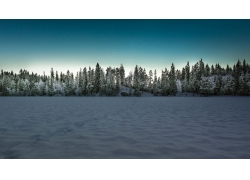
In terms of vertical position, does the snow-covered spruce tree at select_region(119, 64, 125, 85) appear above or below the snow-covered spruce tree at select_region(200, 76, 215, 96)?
above

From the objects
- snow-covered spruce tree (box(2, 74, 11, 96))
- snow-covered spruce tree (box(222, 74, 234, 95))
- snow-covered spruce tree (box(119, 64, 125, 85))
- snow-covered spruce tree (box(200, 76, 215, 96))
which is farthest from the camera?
snow-covered spruce tree (box(119, 64, 125, 85))

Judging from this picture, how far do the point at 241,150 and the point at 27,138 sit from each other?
7585 mm

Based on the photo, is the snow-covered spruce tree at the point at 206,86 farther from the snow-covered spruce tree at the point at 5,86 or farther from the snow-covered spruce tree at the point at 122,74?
the snow-covered spruce tree at the point at 5,86

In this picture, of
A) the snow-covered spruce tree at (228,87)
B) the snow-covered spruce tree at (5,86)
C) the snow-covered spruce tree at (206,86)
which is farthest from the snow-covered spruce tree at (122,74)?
the snow-covered spruce tree at (5,86)

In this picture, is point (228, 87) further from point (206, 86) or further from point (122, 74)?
point (122, 74)

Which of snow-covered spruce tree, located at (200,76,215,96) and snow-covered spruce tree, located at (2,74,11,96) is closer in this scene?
snow-covered spruce tree, located at (200,76,215,96)

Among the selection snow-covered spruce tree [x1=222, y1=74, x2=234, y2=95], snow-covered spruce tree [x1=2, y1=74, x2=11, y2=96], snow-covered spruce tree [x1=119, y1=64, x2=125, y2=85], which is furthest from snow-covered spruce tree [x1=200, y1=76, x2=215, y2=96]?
snow-covered spruce tree [x1=2, y1=74, x2=11, y2=96]

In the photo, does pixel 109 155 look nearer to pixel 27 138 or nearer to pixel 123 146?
pixel 123 146

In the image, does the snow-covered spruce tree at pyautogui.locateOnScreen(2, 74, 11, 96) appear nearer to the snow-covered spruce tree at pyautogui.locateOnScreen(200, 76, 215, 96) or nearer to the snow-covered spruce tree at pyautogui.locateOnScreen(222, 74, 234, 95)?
the snow-covered spruce tree at pyautogui.locateOnScreen(200, 76, 215, 96)

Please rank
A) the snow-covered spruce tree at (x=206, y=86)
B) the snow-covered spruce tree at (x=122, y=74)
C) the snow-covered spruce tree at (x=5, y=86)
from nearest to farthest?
the snow-covered spruce tree at (x=206, y=86)
the snow-covered spruce tree at (x=5, y=86)
the snow-covered spruce tree at (x=122, y=74)

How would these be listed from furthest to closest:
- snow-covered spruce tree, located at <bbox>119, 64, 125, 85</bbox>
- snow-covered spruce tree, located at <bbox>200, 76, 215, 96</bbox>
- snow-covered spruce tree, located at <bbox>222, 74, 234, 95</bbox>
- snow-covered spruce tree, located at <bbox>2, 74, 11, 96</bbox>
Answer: snow-covered spruce tree, located at <bbox>119, 64, 125, 85</bbox> < snow-covered spruce tree, located at <bbox>2, 74, 11, 96</bbox> < snow-covered spruce tree, located at <bbox>222, 74, 234, 95</bbox> < snow-covered spruce tree, located at <bbox>200, 76, 215, 96</bbox>
